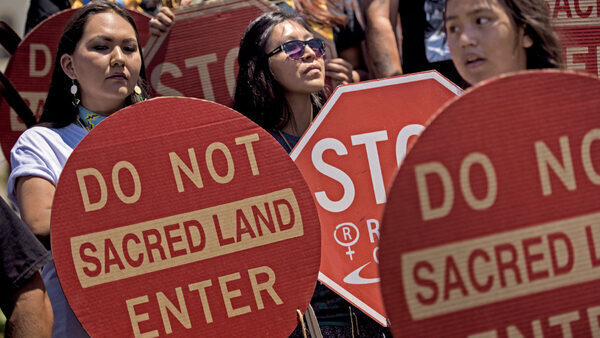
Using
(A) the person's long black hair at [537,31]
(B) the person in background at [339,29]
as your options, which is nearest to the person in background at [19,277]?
(A) the person's long black hair at [537,31]

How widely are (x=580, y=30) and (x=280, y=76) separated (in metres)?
1.17

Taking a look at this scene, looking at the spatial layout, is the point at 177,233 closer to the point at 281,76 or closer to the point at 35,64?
the point at 281,76

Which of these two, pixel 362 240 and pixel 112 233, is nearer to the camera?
pixel 112 233

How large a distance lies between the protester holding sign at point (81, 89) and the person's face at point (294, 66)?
1.71 ft

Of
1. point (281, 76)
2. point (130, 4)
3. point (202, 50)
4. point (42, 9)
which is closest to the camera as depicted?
point (281, 76)

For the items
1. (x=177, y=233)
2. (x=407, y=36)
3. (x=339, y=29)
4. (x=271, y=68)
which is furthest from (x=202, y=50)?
(x=177, y=233)

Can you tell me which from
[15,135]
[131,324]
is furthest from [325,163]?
[15,135]

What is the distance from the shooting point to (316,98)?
327 centimetres

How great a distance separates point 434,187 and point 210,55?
6.14 ft

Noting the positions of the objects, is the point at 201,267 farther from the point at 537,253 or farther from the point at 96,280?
the point at 537,253

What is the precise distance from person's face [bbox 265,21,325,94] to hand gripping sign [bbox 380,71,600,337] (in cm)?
130

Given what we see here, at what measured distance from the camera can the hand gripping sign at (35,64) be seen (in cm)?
365

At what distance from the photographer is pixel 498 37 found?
2314mm

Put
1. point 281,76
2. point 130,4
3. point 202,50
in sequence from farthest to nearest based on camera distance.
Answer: point 130,4 < point 202,50 < point 281,76
